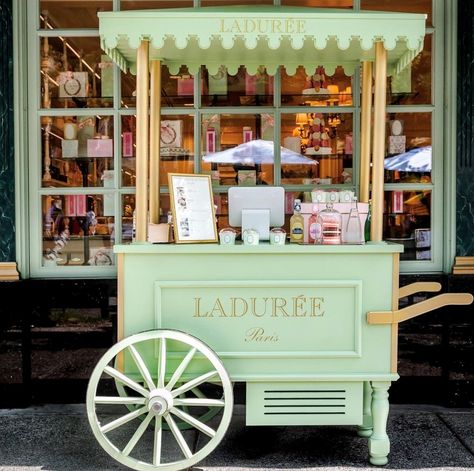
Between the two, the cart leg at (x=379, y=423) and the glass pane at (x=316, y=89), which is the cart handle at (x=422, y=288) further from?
the glass pane at (x=316, y=89)

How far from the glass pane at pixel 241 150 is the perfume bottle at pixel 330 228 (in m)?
1.08

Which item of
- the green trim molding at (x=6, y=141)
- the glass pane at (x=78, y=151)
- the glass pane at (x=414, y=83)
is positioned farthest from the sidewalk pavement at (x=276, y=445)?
the glass pane at (x=414, y=83)

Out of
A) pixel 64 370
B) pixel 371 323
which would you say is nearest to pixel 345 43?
pixel 371 323

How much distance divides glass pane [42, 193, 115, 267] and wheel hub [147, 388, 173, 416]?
161cm

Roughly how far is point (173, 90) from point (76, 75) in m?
0.75

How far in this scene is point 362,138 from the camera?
4.42 m

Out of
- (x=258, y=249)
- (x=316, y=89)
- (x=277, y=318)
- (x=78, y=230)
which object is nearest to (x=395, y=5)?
(x=316, y=89)

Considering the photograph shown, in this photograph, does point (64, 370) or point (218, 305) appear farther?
point (64, 370)

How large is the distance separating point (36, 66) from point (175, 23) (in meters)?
1.70

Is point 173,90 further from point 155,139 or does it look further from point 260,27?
point 260,27

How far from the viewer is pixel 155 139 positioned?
4309 mm

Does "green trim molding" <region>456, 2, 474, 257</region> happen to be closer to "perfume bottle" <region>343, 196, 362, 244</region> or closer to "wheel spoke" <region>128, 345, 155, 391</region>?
"perfume bottle" <region>343, 196, 362, 244</region>

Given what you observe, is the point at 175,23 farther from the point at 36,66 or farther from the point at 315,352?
the point at 315,352

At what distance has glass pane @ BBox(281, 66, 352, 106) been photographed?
186 inches
